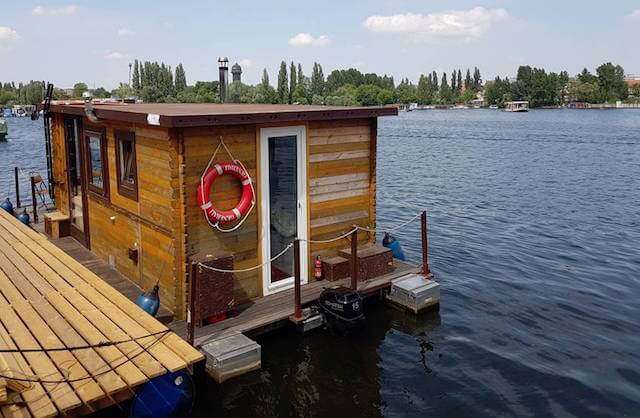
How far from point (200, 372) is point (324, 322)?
93.8 inches

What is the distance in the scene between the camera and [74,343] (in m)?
6.84

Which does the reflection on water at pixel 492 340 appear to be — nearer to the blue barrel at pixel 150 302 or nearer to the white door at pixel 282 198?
the white door at pixel 282 198

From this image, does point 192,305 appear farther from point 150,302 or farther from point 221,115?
point 221,115

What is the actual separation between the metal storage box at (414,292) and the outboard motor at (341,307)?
4.63 ft

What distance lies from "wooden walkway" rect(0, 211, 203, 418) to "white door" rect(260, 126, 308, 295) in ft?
8.86

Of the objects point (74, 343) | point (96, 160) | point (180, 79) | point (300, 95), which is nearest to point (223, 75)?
point (96, 160)

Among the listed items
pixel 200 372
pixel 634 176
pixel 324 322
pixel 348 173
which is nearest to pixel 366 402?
pixel 324 322

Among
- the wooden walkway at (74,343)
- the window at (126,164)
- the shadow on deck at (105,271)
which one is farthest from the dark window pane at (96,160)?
the wooden walkway at (74,343)

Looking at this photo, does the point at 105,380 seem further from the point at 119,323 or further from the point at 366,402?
the point at 366,402

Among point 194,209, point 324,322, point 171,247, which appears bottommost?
point 324,322

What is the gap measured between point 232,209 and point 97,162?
3.77 metres

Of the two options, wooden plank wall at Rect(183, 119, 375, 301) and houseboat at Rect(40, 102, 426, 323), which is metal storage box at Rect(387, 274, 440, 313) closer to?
houseboat at Rect(40, 102, 426, 323)

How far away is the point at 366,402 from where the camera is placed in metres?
8.20

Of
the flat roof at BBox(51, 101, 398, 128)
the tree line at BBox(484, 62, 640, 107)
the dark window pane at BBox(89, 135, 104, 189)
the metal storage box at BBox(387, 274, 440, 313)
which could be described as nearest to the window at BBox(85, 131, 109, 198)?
the dark window pane at BBox(89, 135, 104, 189)
